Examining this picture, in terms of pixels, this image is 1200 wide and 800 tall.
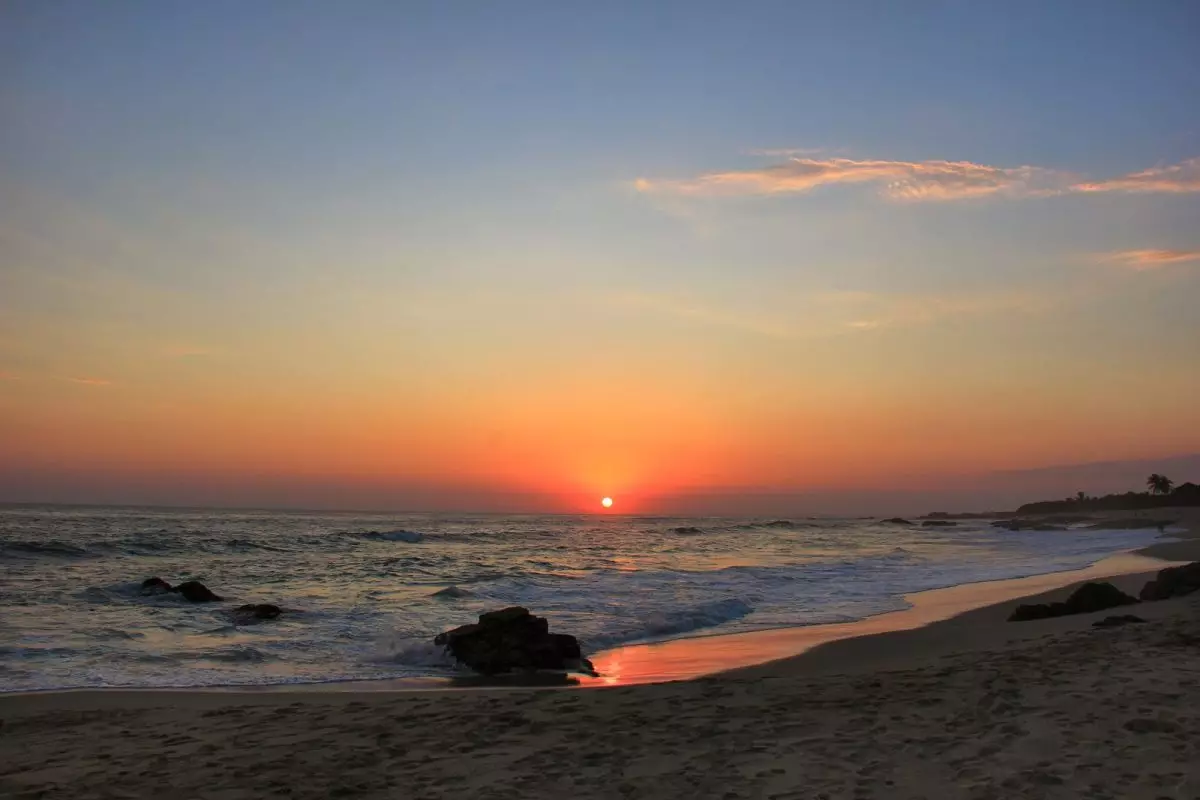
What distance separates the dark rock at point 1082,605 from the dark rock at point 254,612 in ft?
46.9

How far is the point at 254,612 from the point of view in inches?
655

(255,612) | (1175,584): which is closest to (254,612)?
(255,612)

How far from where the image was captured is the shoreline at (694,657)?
10195 millimetres

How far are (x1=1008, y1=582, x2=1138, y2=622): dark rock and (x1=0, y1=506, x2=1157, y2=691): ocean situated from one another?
3.79 m

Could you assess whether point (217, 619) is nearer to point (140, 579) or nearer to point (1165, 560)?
point (140, 579)

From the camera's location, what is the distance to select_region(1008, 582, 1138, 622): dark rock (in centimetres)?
1453

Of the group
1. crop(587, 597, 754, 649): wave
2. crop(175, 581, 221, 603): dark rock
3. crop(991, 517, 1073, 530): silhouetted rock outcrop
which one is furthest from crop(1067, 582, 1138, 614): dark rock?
crop(991, 517, 1073, 530): silhouetted rock outcrop

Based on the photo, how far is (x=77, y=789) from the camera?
6.16 meters

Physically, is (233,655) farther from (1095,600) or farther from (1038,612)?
(1095,600)

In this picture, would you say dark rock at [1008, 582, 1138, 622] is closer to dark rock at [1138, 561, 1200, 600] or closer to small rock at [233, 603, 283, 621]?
dark rock at [1138, 561, 1200, 600]

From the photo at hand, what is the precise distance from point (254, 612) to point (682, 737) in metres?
12.4

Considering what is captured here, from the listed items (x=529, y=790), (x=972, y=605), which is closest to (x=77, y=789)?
(x=529, y=790)

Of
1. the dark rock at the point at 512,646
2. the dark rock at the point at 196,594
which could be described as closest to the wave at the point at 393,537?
the dark rock at the point at 196,594

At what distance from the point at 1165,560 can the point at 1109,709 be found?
30624mm
